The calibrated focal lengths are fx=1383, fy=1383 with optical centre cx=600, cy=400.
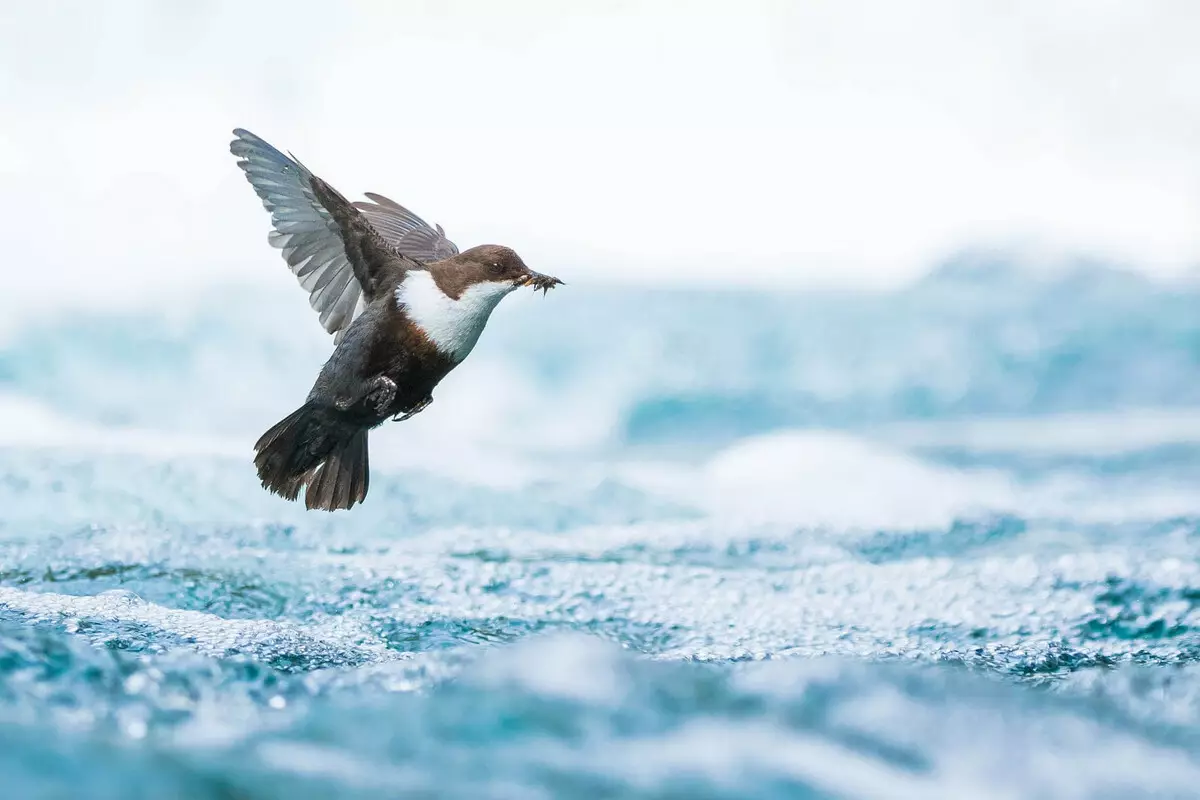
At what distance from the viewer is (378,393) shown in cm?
429

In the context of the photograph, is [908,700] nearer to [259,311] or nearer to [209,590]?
[209,590]

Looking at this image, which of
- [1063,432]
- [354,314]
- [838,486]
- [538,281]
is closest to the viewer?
[538,281]

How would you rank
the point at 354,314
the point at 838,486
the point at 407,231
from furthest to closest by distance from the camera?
the point at 838,486, the point at 407,231, the point at 354,314

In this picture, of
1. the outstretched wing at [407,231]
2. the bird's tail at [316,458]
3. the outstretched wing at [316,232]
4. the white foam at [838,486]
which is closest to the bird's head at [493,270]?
the outstretched wing at [316,232]

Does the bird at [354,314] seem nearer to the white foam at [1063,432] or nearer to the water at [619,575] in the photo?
the water at [619,575]

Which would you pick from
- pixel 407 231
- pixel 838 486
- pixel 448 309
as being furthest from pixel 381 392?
pixel 838 486

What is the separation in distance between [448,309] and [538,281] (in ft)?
0.97

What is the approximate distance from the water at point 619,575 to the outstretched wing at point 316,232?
1.12 metres

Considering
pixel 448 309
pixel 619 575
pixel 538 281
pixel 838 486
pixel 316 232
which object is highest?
pixel 838 486

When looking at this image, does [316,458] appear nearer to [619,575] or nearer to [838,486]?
[619,575]

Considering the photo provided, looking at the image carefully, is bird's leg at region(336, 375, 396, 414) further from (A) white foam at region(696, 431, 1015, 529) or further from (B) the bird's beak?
(A) white foam at region(696, 431, 1015, 529)

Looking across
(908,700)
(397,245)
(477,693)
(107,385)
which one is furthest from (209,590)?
(107,385)

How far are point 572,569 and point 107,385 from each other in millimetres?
8208

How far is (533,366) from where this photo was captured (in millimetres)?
13664
